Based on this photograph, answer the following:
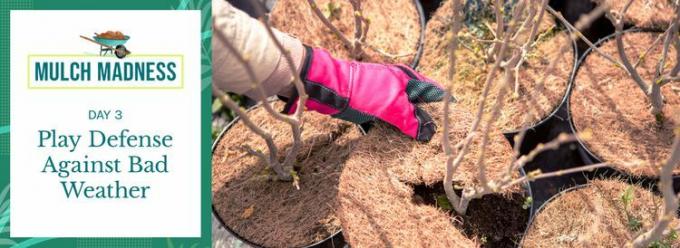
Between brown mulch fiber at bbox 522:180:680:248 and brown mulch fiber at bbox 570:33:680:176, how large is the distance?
8 cm

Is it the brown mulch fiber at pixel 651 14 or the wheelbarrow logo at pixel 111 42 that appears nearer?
the wheelbarrow logo at pixel 111 42

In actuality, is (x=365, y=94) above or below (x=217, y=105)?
above

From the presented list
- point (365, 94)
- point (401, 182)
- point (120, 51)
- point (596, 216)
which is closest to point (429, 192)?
point (401, 182)

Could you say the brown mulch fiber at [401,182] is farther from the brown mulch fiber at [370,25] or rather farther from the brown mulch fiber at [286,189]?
the brown mulch fiber at [370,25]

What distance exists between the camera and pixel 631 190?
5.19 ft

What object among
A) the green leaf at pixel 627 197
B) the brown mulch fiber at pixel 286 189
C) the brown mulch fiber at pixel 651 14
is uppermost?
the brown mulch fiber at pixel 651 14

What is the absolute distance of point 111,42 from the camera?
1.45m

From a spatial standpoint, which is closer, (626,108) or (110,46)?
(110,46)

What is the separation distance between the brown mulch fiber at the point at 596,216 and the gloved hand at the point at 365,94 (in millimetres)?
389

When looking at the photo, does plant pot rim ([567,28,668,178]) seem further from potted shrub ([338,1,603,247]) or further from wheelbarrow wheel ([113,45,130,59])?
wheelbarrow wheel ([113,45,130,59])

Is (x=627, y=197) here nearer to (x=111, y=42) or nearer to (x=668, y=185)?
(x=668, y=185)

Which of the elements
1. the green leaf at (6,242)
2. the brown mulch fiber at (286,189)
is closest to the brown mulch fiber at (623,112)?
the brown mulch fiber at (286,189)

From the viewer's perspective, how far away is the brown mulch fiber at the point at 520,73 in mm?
1779

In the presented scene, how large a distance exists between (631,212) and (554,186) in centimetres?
52
